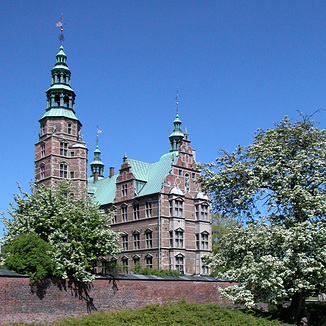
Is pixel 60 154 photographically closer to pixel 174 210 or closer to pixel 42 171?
pixel 42 171

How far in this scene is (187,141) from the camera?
5300cm

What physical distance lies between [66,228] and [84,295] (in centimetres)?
399

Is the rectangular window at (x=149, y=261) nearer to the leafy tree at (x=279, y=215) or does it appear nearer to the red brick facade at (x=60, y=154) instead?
the red brick facade at (x=60, y=154)

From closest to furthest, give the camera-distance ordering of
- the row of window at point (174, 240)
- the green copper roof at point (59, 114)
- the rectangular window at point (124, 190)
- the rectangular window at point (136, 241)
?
the row of window at point (174, 240) < the rectangular window at point (136, 241) < the green copper roof at point (59, 114) < the rectangular window at point (124, 190)

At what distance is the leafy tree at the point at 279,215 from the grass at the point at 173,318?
1.78 m

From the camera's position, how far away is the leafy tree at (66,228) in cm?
2611

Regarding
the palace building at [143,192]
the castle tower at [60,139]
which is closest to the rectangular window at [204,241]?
the palace building at [143,192]

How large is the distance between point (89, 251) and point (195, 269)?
78.1 ft

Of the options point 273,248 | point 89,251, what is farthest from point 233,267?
point 89,251

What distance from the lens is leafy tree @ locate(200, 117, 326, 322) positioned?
878 inches

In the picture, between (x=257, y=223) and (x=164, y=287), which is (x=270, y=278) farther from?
(x=164, y=287)

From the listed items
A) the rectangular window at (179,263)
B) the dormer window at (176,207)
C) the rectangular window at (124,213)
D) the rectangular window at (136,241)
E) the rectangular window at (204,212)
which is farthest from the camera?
the rectangular window at (124,213)

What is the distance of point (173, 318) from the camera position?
20797mm

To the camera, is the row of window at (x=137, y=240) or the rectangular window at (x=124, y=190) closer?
the row of window at (x=137, y=240)
